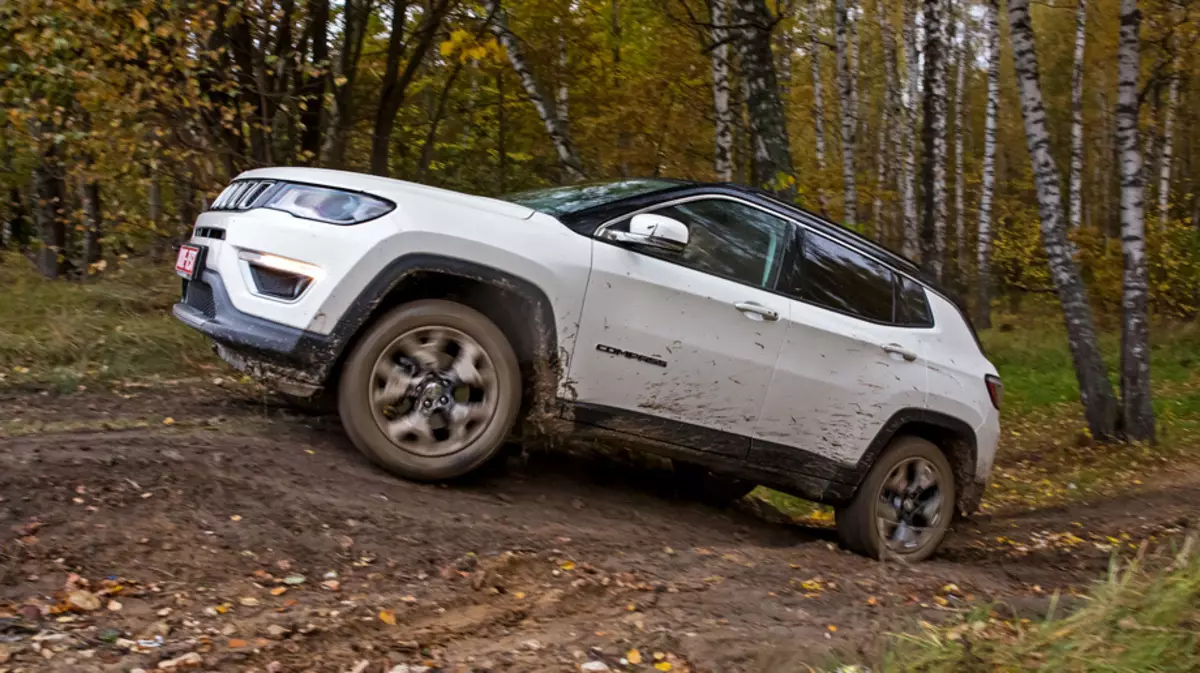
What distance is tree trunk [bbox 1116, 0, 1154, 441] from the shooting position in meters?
10.1

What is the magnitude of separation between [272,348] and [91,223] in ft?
21.8

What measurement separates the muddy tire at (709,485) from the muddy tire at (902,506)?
87 centimetres

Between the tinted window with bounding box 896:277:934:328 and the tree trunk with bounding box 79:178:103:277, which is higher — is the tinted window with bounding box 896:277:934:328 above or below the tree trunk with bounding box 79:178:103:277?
above

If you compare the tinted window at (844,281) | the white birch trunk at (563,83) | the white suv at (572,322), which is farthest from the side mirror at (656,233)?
the white birch trunk at (563,83)

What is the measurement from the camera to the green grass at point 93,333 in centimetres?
686

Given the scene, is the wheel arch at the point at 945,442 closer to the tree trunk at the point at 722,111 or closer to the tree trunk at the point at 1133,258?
the tree trunk at the point at 1133,258

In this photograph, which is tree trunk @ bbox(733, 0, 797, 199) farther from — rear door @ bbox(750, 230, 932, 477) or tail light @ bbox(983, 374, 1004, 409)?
rear door @ bbox(750, 230, 932, 477)

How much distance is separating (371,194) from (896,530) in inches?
145

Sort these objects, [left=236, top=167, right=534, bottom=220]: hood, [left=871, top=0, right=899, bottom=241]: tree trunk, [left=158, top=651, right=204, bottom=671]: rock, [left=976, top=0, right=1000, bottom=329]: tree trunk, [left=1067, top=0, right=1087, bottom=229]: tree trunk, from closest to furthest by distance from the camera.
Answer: [left=158, top=651, right=204, bottom=671]: rock < [left=236, top=167, right=534, bottom=220]: hood < [left=976, top=0, right=1000, bottom=329]: tree trunk < [left=1067, top=0, right=1087, bottom=229]: tree trunk < [left=871, top=0, right=899, bottom=241]: tree trunk

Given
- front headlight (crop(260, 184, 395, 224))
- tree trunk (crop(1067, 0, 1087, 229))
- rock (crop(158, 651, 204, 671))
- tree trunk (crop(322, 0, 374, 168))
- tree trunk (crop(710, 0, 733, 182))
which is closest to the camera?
rock (crop(158, 651, 204, 671))

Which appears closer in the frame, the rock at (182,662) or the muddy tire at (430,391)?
the rock at (182,662)

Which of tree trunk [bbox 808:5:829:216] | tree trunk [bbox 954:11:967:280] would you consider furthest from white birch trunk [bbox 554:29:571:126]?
tree trunk [bbox 954:11:967:280]

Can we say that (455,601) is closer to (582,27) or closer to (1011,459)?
(1011,459)

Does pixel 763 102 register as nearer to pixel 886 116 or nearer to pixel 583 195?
pixel 583 195
